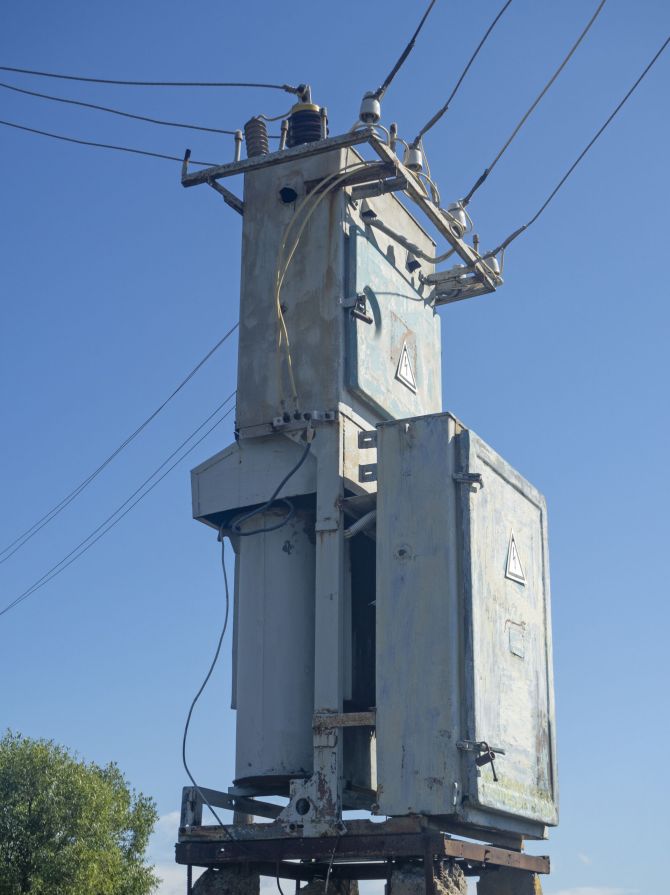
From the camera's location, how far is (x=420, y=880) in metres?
9.09

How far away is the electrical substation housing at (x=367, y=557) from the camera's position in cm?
932

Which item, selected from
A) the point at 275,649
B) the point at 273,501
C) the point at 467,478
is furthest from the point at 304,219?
the point at 275,649

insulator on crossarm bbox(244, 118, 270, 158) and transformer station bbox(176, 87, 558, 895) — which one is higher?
insulator on crossarm bbox(244, 118, 270, 158)

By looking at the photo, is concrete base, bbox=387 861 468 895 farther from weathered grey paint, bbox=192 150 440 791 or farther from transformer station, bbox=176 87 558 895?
weathered grey paint, bbox=192 150 440 791

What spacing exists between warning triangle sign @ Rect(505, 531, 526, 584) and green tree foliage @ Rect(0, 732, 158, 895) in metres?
20.0

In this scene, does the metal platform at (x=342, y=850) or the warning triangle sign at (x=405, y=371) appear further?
the warning triangle sign at (x=405, y=371)

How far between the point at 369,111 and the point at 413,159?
78 cm

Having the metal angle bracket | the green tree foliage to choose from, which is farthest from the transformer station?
the green tree foliage

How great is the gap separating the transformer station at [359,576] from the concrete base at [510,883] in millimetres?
17

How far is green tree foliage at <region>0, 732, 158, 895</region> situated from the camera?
1088 inches

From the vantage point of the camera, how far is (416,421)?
9.99 m

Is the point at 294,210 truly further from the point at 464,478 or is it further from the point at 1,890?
the point at 1,890

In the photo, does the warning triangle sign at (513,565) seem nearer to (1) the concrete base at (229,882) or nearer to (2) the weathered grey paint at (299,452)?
(2) the weathered grey paint at (299,452)

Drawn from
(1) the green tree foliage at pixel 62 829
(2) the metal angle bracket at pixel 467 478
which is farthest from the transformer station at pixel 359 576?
(1) the green tree foliage at pixel 62 829
